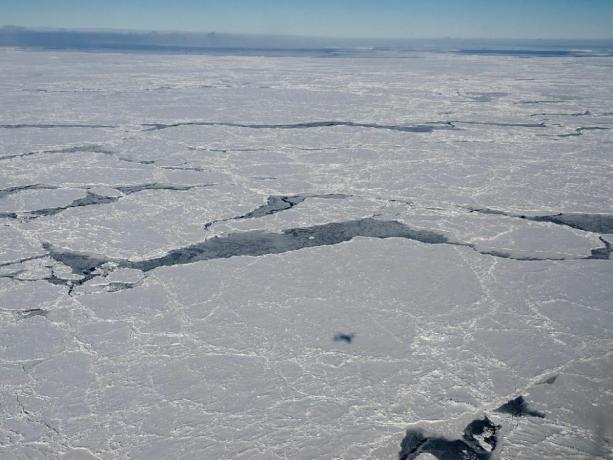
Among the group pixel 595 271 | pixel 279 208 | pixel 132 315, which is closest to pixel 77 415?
pixel 132 315

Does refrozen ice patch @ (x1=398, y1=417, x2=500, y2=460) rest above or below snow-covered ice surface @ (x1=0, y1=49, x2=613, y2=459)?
A: below

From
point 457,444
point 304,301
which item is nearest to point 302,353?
point 304,301

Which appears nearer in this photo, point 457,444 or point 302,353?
point 457,444

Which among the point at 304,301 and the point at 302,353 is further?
the point at 304,301

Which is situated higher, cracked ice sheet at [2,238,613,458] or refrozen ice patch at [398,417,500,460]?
cracked ice sheet at [2,238,613,458]

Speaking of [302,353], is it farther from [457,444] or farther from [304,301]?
[457,444]

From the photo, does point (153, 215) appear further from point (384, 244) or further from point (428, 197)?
point (428, 197)

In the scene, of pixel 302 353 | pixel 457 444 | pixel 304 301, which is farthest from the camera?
pixel 304 301

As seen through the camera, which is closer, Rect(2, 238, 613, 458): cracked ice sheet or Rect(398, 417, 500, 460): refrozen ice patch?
Rect(398, 417, 500, 460): refrozen ice patch

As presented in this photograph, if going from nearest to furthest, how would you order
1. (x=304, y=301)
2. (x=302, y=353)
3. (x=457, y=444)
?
(x=457, y=444) → (x=302, y=353) → (x=304, y=301)
